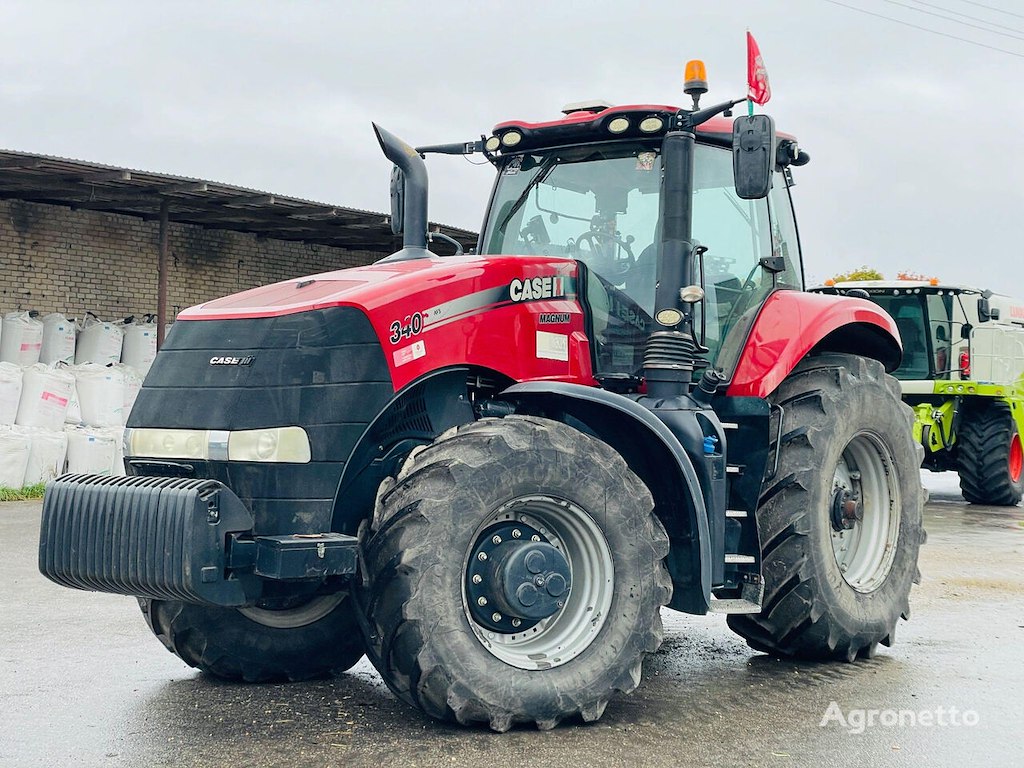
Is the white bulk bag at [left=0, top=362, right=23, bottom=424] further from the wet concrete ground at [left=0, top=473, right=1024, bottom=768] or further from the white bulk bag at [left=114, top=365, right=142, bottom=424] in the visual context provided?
the wet concrete ground at [left=0, top=473, right=1024, bottom=768]

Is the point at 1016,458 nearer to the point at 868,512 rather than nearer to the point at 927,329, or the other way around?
the point at 927,329

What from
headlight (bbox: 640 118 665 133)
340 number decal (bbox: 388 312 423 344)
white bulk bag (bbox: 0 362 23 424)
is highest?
headlight (bbox: 640 118 665 133)

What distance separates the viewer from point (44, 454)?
536 inches

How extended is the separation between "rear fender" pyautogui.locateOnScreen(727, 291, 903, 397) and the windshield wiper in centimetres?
123

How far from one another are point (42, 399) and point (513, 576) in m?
10.9

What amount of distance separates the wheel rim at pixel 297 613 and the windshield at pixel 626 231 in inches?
60.5

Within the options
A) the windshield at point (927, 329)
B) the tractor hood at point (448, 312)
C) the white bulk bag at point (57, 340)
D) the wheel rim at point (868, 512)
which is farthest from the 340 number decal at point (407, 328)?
the windshield at point (927, 329)

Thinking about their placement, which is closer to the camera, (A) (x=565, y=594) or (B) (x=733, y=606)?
(A) (x=565, y=594)

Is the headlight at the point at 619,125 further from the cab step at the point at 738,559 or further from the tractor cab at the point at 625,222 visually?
the cab step at the point at 738,559

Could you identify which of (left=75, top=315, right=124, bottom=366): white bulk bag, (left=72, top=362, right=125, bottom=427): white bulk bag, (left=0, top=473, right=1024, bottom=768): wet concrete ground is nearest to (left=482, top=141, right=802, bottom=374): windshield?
(left=0, top=473, right=1024, bottom=768): wet concrete ground

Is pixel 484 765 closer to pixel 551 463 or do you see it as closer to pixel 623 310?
pixel 551 463

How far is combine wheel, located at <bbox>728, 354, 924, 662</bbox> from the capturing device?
5.55m

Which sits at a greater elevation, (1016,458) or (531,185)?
(531,185)

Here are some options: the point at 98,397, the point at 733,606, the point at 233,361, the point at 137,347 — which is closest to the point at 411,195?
the point at 233,361
